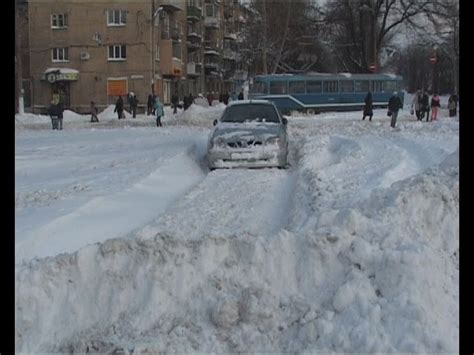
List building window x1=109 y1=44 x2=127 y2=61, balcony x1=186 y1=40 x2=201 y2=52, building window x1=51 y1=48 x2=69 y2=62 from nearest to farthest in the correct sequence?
building window x1=109 y1=44 x2=127 y2=61 → building window x1=51 y1=48 x2=69 y2=62 → balcony x1=186 y1=40 x2=201 y2=52

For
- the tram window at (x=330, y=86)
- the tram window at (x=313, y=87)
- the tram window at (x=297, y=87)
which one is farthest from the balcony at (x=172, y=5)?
the tram window at (x=330, y=86)

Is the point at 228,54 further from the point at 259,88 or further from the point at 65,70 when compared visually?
the point at 259,88

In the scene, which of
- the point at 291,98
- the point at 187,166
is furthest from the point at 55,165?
the point at 291,98

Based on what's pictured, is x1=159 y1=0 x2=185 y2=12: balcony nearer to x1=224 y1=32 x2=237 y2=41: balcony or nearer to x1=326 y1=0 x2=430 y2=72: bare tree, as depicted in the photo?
x1=326 y1=0 x2=430 y2=72: bare tree

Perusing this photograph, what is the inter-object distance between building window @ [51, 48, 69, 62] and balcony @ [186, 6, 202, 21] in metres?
15.7

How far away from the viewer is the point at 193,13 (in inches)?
2694

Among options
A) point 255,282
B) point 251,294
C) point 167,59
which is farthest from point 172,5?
point 251,294

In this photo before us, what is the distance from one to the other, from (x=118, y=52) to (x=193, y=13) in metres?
15.5

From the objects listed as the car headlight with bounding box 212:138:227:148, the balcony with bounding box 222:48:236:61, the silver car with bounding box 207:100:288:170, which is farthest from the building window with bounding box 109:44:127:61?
the car headlight with bounding box 212:138:227:148

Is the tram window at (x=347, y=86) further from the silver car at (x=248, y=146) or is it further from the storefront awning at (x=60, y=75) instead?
the silver car at (x=248, y=146)

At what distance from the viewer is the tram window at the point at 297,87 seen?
44.2 meters

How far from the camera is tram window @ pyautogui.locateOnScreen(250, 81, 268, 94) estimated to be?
43781 millimetres

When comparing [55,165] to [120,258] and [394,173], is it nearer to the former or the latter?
[394,173]
